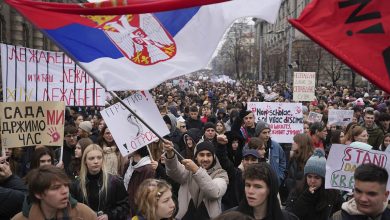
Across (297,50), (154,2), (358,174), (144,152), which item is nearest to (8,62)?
(144,152)

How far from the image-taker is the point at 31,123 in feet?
20.1

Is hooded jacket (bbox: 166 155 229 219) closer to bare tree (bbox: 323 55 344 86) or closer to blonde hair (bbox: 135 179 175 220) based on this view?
blonde hair (bbox: 135 179 175 220)

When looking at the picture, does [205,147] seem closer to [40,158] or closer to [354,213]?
[40,158]

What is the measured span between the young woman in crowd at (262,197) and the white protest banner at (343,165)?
95 centimetres

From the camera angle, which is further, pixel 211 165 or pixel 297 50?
pixel 297 50

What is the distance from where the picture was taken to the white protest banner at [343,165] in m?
4.74

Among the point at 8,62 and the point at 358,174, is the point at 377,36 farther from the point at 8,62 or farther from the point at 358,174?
the point at 8,62

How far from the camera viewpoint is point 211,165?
18.0ft

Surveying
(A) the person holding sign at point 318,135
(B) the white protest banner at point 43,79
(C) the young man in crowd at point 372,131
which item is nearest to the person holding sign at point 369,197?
(B) the white protest banner at point 43,79

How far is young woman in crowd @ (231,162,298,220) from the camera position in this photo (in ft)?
12.8

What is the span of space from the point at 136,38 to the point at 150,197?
1831mm

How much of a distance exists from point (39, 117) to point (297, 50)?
42804 millimetres

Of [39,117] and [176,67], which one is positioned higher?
[176,67]

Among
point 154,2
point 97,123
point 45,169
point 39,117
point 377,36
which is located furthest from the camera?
point 97,123
